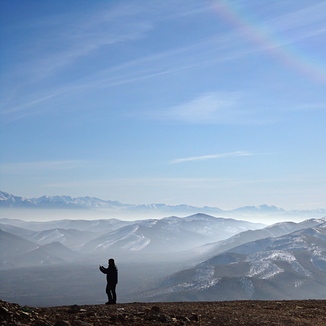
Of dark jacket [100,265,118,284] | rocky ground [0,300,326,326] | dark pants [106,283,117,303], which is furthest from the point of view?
dark jacket [100,265,118,284]

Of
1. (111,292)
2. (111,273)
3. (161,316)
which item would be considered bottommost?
(111,292)

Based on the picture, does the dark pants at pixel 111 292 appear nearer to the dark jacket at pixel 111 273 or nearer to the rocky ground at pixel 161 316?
the dark jacket at pixel 111 273

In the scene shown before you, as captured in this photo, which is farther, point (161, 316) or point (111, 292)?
point (111, 292)

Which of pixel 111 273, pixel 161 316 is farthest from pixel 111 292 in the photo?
pixel 161 316

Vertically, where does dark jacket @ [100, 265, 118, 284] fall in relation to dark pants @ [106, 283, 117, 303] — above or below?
above

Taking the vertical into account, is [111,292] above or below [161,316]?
below

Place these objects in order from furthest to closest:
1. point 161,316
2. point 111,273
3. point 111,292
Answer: point 111,273 → point 111,292 → point 161,316

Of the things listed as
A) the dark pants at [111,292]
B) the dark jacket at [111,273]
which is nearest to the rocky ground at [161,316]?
the dark pants at [111,292]

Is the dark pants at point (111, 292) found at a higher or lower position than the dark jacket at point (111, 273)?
lower

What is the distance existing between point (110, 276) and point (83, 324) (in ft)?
42.5

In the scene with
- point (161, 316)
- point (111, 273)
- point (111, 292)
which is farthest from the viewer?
point (111, 273)

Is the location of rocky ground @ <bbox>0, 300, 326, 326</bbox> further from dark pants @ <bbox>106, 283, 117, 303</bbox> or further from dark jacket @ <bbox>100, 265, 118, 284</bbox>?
dark jacket @ <bbox>100, 265, 118, 284</bbox>

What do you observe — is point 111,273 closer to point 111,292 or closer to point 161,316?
point 111,292

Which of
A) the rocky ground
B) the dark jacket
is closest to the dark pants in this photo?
the dark jacket
